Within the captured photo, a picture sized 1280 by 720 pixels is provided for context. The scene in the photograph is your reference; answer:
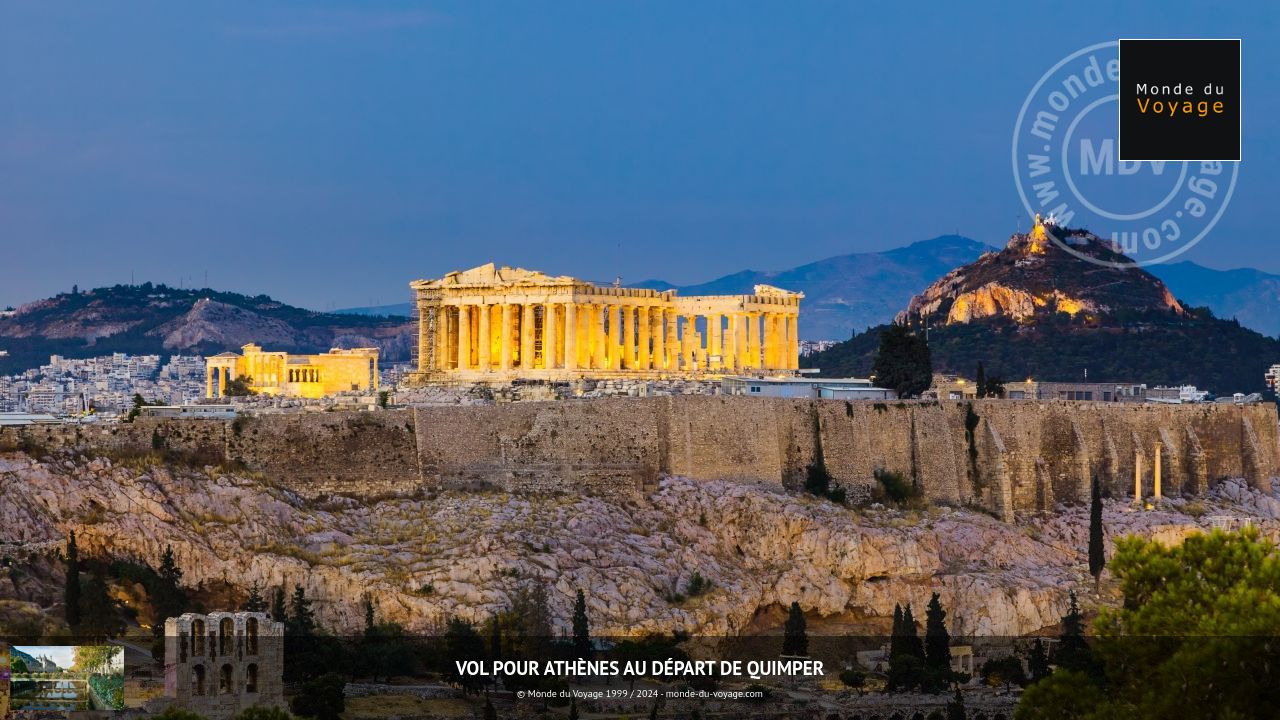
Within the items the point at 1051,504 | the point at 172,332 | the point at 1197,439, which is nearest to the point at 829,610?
the point at 1051,504

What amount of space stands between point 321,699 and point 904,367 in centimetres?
3182

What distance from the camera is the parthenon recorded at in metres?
76.4

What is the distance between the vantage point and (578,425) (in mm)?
65188

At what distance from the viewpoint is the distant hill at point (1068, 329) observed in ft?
383

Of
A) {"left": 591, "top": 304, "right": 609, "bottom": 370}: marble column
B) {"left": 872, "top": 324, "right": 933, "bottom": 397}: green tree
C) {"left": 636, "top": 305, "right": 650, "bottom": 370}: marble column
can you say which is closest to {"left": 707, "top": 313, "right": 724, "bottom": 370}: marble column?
{"left": 636, "top": 305, "right": 650, "bottom": 370}: marble column

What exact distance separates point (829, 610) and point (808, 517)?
2.91m

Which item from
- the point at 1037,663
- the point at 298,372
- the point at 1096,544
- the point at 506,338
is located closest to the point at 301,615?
the point at 1037,663

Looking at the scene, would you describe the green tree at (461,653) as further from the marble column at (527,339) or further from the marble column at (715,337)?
the marble column at (715,337)

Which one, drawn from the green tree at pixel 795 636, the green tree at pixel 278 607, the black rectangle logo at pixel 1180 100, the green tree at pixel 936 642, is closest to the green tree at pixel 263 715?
the green tree at pixel 278 607

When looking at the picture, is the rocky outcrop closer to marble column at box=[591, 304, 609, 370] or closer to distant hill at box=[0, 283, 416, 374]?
marble column at box=[591, 304, 609, 370]

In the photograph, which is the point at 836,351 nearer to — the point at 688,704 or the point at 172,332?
the point at 172,332

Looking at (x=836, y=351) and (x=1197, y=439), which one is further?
(x=836, y=351)

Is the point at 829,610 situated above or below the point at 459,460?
below

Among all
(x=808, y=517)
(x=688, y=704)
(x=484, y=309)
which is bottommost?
(x=688, y=704)
